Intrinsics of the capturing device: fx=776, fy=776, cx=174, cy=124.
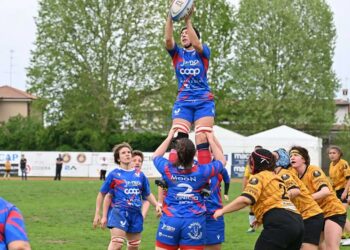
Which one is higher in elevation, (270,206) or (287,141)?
(287,141)

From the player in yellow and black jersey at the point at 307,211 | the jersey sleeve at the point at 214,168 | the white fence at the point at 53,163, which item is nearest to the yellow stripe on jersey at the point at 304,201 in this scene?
the player in yellow and black jersey at the point at 307,211

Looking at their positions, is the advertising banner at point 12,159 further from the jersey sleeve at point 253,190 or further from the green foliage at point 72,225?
the jersey sleeve at point 253,190

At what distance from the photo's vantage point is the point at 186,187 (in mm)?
8461

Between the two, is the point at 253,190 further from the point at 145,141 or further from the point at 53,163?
the point at 145,141

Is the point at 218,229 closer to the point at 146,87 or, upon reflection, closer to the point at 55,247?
the point at 55,247

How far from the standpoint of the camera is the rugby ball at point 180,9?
9.58 metres

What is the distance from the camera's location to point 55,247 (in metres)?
14.8

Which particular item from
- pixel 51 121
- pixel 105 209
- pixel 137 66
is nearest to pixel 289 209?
pixel 105 209

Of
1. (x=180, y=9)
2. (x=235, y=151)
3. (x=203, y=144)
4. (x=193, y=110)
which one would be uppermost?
(x=180, y=9)

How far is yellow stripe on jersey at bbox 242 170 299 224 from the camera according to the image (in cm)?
880

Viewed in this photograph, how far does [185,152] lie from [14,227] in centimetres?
363

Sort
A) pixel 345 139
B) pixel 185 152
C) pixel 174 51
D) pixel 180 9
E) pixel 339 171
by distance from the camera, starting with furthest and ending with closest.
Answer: pixel 345 139
pixel 339 171
pixel 174 51
pixel 180 9
pixel 185 152

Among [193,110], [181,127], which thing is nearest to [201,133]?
[181,127]

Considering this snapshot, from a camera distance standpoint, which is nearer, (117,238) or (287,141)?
(117,238)
